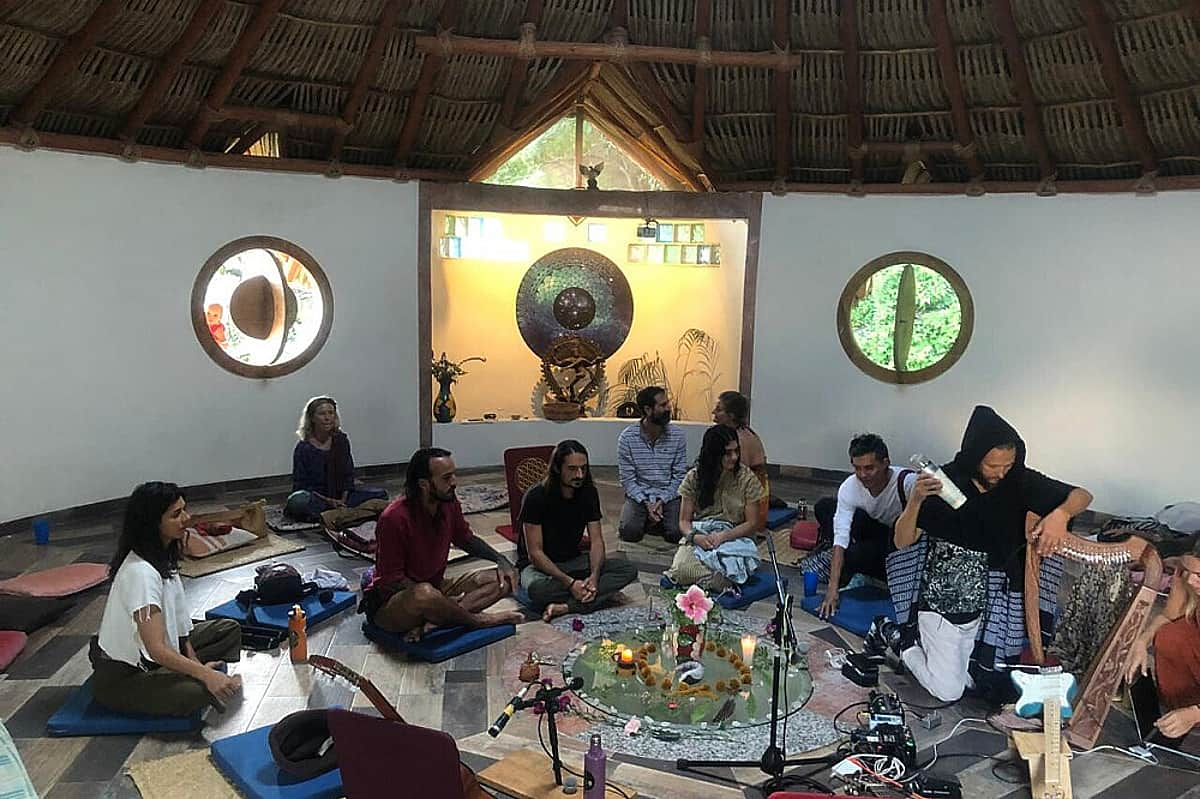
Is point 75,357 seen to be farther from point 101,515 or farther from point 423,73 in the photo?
point 423,73

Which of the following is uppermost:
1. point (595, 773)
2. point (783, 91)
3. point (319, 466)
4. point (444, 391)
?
point (783, 91)

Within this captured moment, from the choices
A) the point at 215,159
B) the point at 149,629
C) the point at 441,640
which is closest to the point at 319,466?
the point at 441,640

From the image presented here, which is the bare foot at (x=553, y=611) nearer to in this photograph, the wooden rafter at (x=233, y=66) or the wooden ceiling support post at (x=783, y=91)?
the wooden rafter at (x=233, y=66)

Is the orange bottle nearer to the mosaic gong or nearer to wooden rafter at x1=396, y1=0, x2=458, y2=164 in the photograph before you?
wooden rafter at x1=396, y1=0, x2=458, y2=164

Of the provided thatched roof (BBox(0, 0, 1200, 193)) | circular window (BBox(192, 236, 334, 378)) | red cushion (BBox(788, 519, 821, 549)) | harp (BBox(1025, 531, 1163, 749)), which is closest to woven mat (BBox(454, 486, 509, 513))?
circular window (BBox(192, 236, 334, 378))

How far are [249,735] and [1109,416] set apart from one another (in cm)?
737

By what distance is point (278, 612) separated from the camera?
216 inches

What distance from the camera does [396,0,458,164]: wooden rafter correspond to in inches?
300

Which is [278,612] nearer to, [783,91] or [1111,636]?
[1111,636]

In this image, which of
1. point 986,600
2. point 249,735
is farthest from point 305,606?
point 986,600

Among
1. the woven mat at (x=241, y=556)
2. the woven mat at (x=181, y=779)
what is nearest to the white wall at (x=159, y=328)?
the woven mat at (x=241, y=556)

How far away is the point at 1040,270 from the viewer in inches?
329

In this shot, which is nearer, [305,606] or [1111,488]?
[305,606]

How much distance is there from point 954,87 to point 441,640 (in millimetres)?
6236
